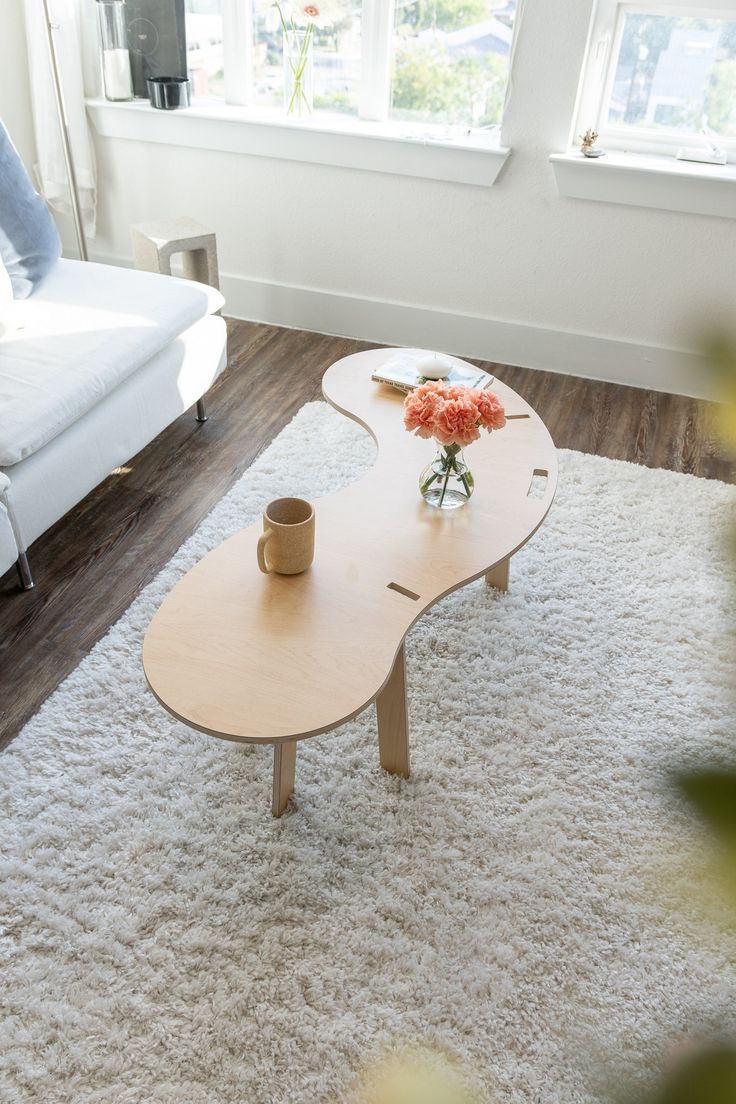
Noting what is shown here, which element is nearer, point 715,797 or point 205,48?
point 715,797

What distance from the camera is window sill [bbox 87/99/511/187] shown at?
2885 mm

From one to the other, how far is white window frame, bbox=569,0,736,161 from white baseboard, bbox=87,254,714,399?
62 cm

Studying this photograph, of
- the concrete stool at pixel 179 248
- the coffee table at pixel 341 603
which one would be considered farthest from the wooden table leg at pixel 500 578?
the concrete stool at pixel 179 248

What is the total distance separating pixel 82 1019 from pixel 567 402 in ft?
7.67

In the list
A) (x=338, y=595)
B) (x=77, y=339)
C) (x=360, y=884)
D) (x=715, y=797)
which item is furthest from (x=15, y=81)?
(x=715, y=797)

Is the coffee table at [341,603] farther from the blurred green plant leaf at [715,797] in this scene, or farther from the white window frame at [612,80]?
the white window frame at [612,80]

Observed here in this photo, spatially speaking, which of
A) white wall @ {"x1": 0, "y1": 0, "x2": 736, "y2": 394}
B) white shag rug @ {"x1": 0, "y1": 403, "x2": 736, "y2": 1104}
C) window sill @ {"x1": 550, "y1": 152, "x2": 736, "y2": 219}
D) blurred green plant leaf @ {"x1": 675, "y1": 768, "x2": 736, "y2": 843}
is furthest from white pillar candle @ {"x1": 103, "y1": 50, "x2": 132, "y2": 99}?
blurred green plant leaf @ {"x1": 675, "y1": 768, "x2": 736, "y2": 843}

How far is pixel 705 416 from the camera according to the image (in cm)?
24

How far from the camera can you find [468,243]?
3.04m

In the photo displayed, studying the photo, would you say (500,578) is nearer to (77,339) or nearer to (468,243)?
(77,339)

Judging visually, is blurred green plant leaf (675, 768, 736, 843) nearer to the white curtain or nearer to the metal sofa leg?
the metal sofa leg

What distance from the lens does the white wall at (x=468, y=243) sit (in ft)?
9.14

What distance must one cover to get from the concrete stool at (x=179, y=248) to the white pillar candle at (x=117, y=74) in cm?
62

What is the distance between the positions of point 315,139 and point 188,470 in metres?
1.30
